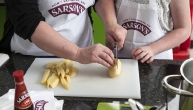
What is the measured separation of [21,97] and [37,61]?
406mm

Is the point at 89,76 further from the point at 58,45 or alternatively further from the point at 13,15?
the point at 13,15

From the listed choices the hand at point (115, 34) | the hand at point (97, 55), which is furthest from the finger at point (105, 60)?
the hand at point (115, 34)

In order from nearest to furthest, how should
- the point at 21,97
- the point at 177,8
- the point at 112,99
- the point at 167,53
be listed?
A: the point at 21,97 < the point at 112,99 < the point at 177,8 < the point at 167,53

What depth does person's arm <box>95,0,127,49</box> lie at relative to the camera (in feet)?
3.10

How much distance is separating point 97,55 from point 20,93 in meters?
0.33

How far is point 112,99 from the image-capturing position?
2.52 ft

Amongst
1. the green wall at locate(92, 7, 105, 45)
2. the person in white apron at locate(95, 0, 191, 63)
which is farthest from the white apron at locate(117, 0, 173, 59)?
the green wall at locate(92, 7, 105, 45)

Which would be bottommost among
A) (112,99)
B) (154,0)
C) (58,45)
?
(112,99)

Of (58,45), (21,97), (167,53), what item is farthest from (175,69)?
(21,97)

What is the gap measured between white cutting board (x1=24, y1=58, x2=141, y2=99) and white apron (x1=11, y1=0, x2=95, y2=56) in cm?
11

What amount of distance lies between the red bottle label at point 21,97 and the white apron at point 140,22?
58 centimetres

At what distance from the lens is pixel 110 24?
100 centimetres

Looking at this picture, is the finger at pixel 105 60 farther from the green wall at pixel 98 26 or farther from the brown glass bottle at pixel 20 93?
the green wall at pixel 98 26

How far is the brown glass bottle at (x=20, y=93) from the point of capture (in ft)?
1.85
